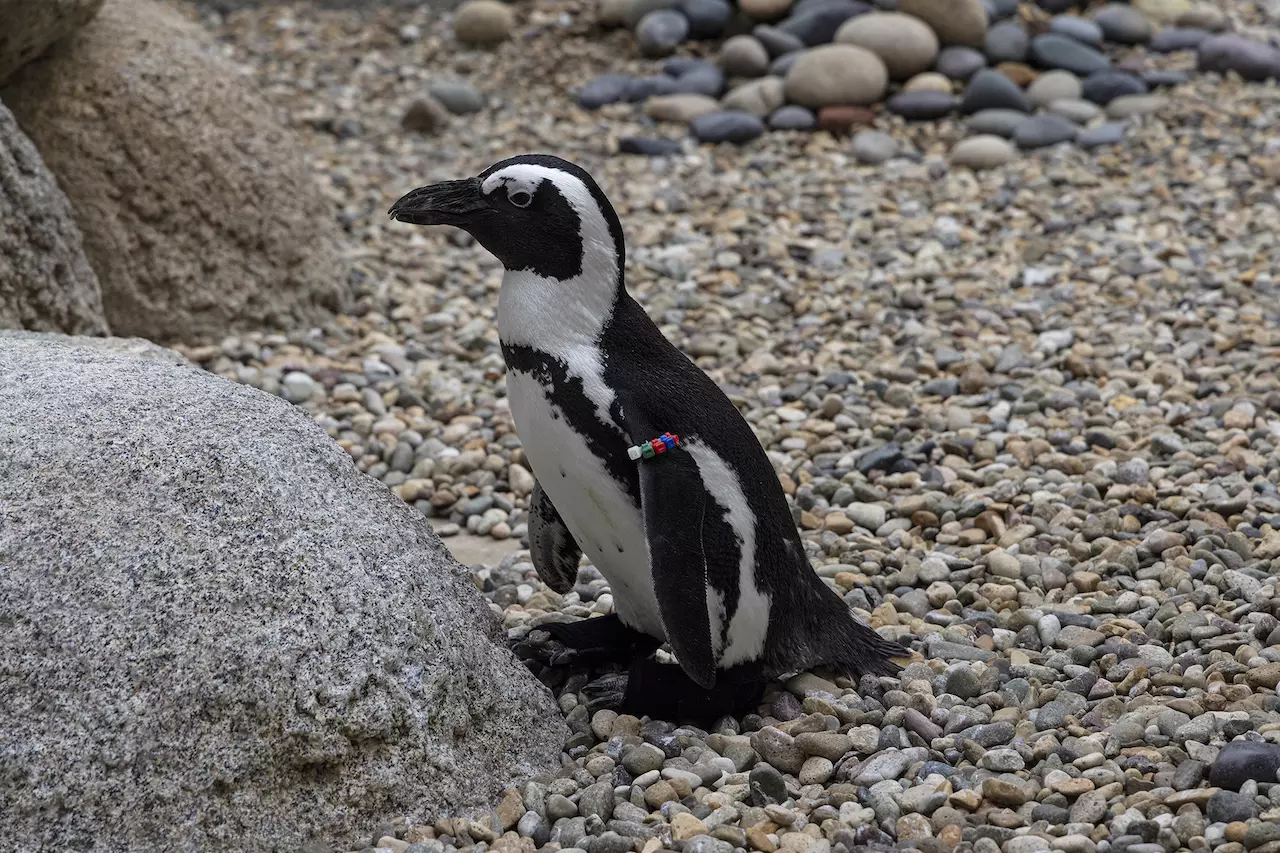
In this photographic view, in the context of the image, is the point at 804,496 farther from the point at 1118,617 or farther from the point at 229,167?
the point at 229,167

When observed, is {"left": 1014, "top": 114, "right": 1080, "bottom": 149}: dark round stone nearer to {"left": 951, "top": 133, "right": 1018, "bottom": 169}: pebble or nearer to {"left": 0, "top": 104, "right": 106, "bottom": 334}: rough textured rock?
{"left": 951, "top": 133, "right": 1018, "bottom": 169}: pebble

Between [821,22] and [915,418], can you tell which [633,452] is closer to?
[915,418]

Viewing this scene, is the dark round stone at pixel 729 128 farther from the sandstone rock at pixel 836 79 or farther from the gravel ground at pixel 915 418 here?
the sandstone rock at pixel 836 79

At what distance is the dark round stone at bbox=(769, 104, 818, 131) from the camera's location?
310 inches

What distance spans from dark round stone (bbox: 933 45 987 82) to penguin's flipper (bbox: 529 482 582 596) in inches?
219

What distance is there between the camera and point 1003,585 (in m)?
3.78

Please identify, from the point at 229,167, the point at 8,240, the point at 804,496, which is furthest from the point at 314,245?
the point at 804,496

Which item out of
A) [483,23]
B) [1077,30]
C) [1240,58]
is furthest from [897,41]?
[483,23]

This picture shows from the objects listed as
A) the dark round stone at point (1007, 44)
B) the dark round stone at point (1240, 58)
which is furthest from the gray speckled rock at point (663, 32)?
the dark round stone at point (1240, 58)

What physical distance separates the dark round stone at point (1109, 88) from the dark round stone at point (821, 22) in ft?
4.45

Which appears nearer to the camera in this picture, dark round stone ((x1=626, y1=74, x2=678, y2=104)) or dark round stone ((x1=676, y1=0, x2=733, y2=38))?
dark round stone ((x1=626, y1=74, x2=678, y2=104))

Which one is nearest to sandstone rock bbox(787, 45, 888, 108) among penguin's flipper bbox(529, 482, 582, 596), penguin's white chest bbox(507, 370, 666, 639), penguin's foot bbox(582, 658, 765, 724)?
penguin's flipper bbox(529, 482, 582, 596)

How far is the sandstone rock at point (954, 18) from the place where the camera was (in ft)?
27.2

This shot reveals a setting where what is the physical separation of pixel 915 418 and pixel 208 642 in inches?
119
